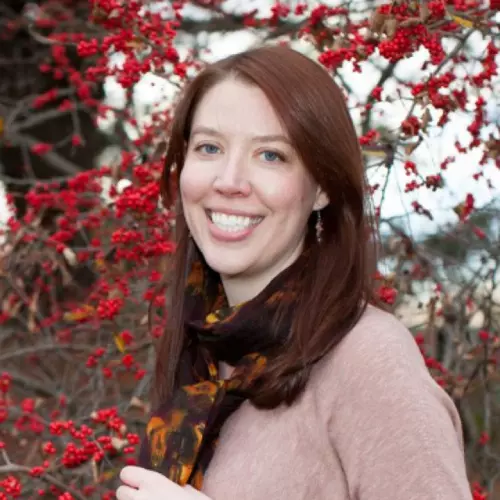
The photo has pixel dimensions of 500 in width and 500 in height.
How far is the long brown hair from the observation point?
1821 millimetres

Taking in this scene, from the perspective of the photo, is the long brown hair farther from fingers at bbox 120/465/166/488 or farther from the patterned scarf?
fingers at bbox 120/465/166/488

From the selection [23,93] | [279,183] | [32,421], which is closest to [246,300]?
[279,183]

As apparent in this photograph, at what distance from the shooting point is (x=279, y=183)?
6.46 feet

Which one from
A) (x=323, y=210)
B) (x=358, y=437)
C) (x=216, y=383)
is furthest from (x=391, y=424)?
(x=323, y=210)

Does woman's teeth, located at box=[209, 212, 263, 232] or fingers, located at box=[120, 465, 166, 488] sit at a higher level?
woman's teeth, located at box=[209, 212, 263, 232]

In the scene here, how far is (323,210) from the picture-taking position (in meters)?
2.08

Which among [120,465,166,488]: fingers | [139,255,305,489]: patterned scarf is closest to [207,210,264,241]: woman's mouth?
[139,255,305,489]: patterned scarf

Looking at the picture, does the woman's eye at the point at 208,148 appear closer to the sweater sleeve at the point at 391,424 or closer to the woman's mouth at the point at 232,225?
the woman's mouth at the point at 232,225

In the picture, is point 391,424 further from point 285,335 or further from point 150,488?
point 150,488

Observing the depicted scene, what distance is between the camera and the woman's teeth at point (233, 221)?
202 cm

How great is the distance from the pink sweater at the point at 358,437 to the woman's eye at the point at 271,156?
0.37m

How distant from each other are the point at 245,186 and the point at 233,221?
91 millimetres

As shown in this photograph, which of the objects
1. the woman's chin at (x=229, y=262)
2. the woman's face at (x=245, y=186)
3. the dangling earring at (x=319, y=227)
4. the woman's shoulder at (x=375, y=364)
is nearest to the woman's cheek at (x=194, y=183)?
the woman's face at (x=245, y=186)

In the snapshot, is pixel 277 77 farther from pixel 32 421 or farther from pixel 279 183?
pixel 32 421
